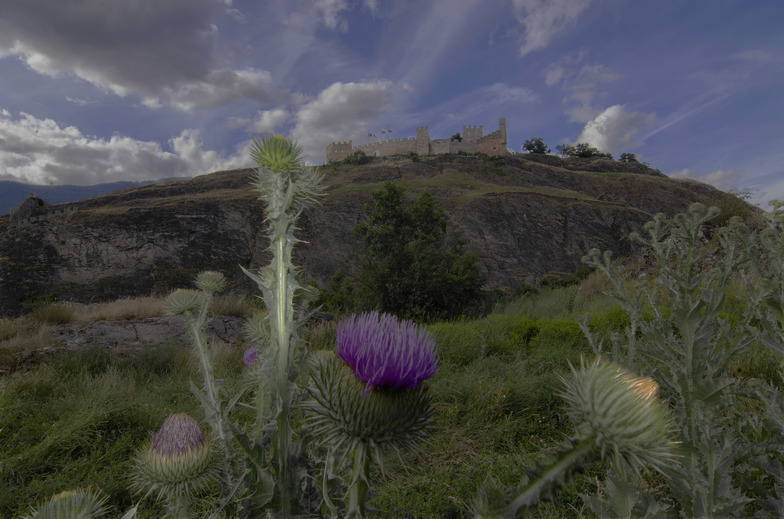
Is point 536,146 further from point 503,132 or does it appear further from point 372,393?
point 372,393

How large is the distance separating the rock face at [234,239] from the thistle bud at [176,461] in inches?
1002

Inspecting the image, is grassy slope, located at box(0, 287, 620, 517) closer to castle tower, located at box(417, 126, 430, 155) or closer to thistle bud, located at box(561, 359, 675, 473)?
thistle bud, located at box(561, 359, 675, 473)

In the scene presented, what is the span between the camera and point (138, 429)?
4.95m

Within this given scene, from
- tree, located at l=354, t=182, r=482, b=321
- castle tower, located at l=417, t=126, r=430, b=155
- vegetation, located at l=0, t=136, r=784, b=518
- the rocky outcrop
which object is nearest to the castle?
castle tower, located at l=417, t=126, r=430, b=155

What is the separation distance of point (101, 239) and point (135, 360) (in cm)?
3283

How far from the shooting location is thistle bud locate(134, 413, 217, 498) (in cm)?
180

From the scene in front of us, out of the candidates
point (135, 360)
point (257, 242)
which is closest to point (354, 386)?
point (135, 360)

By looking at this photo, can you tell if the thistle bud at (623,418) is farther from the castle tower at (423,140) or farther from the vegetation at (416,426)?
the castle tower at (423,140)

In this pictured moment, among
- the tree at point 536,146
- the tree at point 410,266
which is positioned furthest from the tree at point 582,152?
the tree at point 410,266

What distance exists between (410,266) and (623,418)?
A: 13.7 metres

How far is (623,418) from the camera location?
3.59ft

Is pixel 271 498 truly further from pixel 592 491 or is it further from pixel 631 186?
pixel 631 186

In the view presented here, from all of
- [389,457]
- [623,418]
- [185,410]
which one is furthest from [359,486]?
[185,410]

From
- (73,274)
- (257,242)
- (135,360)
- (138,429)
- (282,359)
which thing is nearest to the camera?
(282,359)
